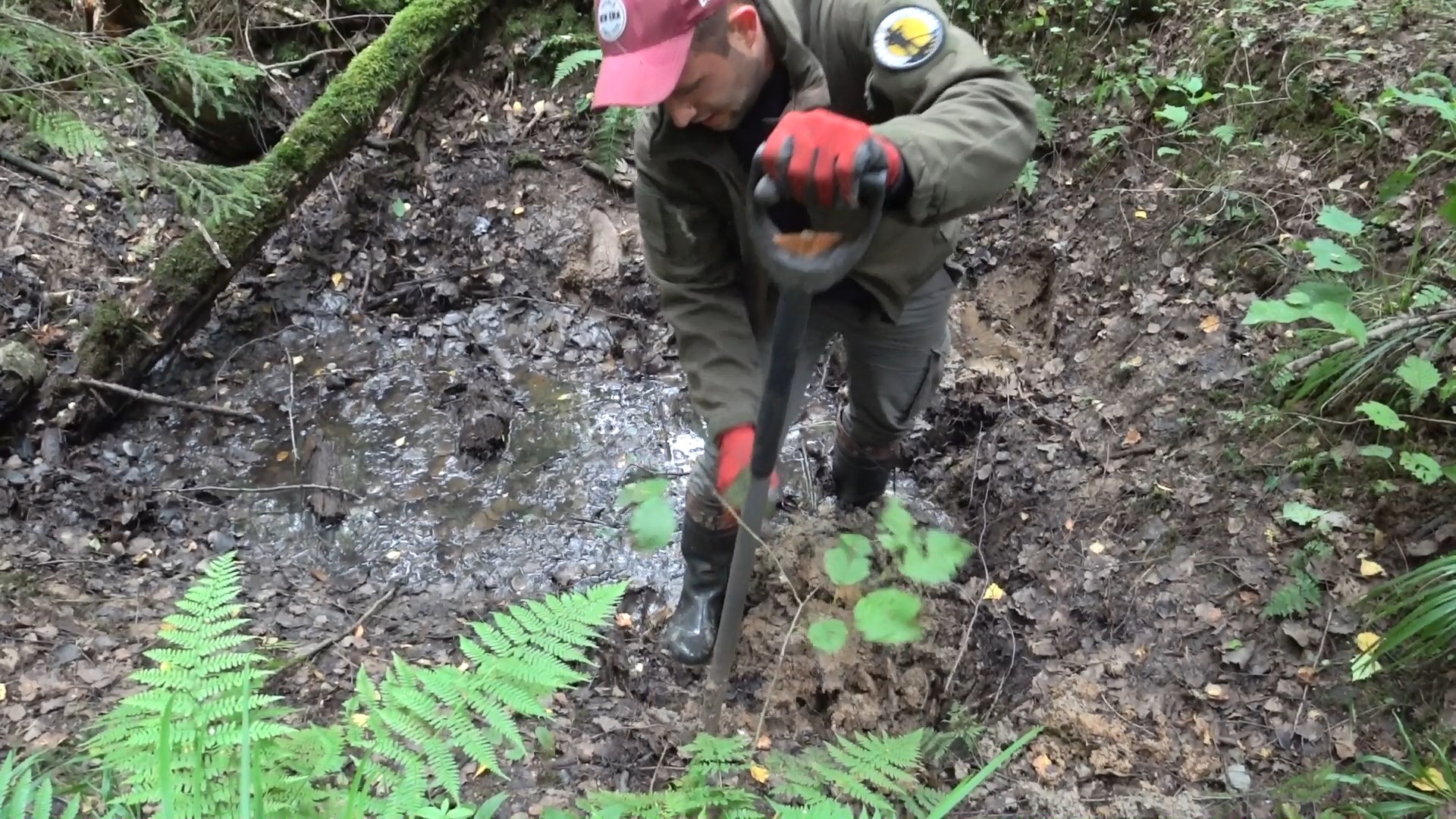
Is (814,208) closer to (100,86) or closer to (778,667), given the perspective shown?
(778,667)

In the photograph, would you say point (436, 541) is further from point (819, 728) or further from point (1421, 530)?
point (1421, 530)

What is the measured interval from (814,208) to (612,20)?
73 cm

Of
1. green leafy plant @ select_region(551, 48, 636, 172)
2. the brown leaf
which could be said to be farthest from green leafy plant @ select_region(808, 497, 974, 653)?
green leafy plant @ select_region(551, 48, 636, 172)

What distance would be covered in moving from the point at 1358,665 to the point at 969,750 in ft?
3.66

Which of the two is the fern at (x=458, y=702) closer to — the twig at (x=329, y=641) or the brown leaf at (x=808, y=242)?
the brown leaf at (x=808, y=242)

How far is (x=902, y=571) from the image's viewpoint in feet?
5.98

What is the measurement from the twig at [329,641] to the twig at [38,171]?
3597mm

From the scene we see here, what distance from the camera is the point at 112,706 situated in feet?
8.34

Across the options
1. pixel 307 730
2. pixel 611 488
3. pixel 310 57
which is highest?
pixel 310 57

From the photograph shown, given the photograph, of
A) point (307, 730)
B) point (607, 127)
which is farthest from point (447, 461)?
point (307, 730)

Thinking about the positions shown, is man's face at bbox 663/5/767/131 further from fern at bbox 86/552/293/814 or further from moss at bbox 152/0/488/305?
moss at bbox 152/0/488/305

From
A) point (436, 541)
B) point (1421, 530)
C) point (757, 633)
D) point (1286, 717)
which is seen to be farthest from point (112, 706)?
point (1421, 530)

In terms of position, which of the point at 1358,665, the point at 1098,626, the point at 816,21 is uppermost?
the point at 816,21

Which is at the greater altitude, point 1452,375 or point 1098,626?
point 1452,375
